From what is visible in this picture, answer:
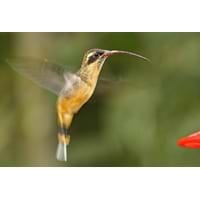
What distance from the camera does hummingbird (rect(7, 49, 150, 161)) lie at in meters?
1.86

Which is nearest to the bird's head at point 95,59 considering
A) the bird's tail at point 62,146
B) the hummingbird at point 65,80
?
the hummingbird at point 65,80

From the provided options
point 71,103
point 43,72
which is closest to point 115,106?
point 71,103

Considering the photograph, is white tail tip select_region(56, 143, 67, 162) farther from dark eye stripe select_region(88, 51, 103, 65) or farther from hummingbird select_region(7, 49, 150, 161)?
dark eye stripe select_region(88, 51, 103, 65)

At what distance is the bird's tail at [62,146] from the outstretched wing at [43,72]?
0.53 ft

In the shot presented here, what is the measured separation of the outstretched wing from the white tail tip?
7.6 inches

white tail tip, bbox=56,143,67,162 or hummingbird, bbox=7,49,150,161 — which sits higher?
hummingbird, bbox=7,49,150,161

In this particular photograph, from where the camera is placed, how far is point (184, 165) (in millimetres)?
1917

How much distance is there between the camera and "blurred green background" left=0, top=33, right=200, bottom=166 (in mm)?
1899

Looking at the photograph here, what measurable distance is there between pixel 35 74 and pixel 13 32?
0.18m

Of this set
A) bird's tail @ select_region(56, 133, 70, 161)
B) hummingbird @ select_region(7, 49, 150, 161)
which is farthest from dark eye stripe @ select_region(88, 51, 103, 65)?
bird's tail @ select_region(56, 133, 70, 161)

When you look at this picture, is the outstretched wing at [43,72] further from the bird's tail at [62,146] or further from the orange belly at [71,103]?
the bird's tail at [62,146]

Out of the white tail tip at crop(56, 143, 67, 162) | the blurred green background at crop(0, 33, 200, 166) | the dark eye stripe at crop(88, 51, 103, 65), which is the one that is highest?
the dark eye stripe at crop(88, 51, 103, 65)

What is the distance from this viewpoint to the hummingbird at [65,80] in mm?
1858
